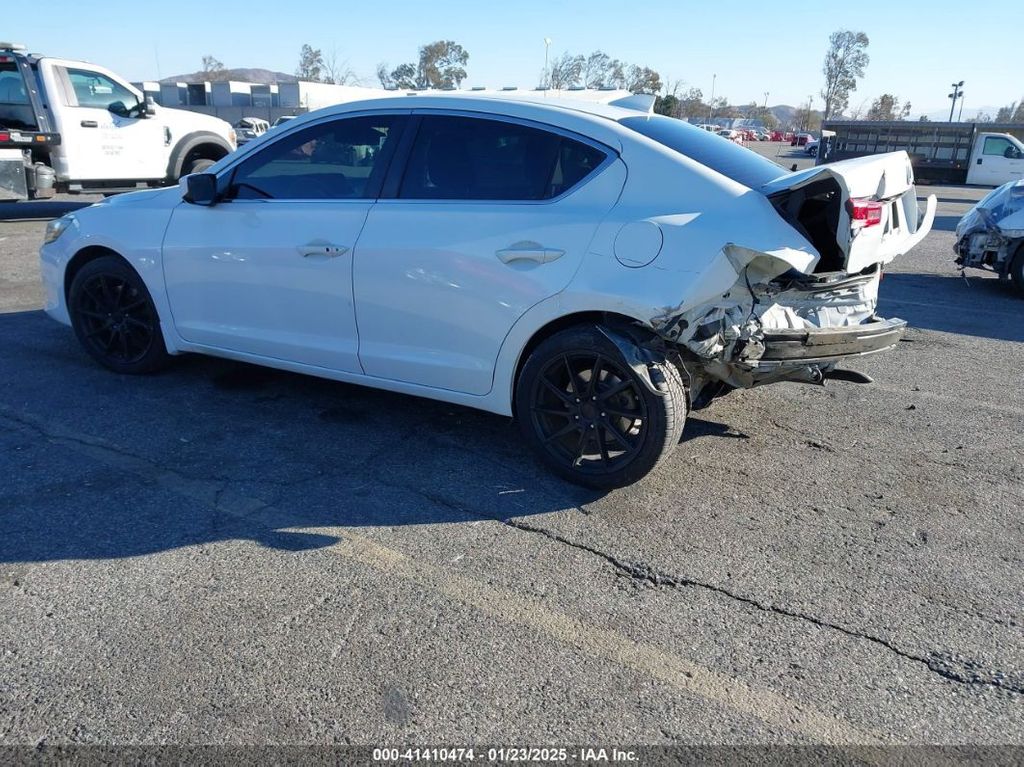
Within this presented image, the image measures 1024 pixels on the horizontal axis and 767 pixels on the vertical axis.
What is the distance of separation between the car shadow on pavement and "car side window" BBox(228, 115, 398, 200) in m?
5.60

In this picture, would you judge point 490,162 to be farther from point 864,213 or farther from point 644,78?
point 644,78

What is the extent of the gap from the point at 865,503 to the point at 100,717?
3.30 m

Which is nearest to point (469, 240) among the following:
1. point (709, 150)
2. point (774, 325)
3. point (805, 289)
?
point (709, 150)

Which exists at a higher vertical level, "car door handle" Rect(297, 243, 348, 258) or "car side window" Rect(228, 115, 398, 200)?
Answer: "car side window" Rect(228, 115, 398, 200)

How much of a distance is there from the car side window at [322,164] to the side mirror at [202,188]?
10cm

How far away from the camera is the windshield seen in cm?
387

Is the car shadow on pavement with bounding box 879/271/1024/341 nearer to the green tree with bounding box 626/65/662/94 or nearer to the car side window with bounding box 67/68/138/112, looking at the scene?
the car side window with bounding box 67/68/138/112

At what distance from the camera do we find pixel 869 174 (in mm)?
3758

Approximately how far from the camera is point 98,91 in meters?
13.2

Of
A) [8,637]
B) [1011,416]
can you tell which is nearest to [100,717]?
[8,637]

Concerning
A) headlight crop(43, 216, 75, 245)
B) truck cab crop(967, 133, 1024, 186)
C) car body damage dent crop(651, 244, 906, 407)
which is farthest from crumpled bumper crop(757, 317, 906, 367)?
truck cab crop(967, 133, 1024, 186)

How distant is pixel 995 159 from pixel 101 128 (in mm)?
27831

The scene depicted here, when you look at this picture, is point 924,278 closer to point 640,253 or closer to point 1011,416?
point 1011,416

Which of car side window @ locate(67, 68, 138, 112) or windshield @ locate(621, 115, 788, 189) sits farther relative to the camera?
car side window @ locate(67, 68, 138, 112)
